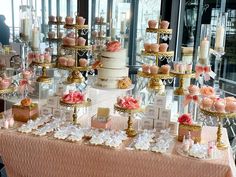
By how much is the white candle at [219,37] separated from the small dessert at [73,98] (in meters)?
1.06

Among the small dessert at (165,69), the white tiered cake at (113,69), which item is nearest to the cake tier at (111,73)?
the white tiered cake at (113,69)

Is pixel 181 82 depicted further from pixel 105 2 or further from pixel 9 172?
pixel 105 2

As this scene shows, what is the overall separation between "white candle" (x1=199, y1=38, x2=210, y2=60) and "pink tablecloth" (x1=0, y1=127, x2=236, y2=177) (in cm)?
57

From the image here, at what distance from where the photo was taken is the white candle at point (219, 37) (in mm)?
2371

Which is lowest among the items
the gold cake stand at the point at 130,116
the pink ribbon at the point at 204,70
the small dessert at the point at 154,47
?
the gold cake stand at the point at 130,116

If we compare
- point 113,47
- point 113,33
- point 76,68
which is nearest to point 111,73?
point 113,47

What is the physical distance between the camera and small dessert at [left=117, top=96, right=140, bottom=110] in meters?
2.26

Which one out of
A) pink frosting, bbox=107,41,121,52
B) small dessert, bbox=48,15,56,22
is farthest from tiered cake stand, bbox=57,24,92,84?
small dessert, bbox=48,15,56,22

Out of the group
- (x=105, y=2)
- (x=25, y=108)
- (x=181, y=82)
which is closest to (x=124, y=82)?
(x=181, y=82)

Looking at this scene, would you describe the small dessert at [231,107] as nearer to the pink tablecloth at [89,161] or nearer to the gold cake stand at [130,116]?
the pink tablecloth at [89,161]

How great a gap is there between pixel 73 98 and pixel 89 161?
478mm

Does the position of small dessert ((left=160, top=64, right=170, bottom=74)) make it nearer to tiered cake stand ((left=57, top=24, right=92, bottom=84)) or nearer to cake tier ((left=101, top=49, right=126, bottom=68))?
cake tier ((left=101, top=49, right=126, bottom=68))

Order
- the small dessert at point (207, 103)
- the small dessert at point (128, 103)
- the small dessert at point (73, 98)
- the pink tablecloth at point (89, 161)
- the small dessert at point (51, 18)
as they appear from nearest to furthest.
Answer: the pink tablecloth at point (89, 161), the small dessert at point (207, 103), the small dessert at point (128, 103), the small dessert at point (73, 98), the small dessert at point (51, 18)

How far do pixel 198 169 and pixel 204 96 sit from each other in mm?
537
